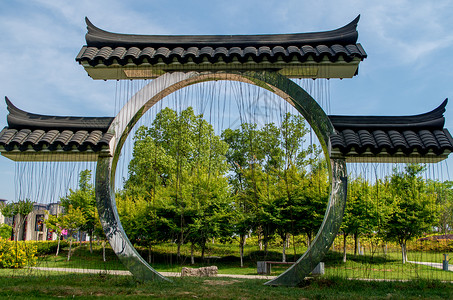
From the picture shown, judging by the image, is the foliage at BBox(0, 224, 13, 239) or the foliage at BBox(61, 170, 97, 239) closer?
the foliage at BBox(61, 170, 97, 239)

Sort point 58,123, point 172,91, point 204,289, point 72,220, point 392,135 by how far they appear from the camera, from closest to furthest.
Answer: point 204,289 < point 392,135 < point 58,123 < point 172,91 < point 72,220

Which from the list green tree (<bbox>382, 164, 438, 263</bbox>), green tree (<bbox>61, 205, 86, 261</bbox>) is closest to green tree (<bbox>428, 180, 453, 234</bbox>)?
green tree (<bbox>382, 164, 438, 263</bbox>)

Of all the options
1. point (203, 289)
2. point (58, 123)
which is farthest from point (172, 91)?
point (203, 289)

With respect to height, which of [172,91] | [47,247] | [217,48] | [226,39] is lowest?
[47,247]

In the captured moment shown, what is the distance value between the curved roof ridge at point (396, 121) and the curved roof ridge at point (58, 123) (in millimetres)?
4944

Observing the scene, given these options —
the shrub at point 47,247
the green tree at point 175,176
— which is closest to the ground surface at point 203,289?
the green tree at point 175,176

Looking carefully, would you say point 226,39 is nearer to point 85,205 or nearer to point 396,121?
point 396,121

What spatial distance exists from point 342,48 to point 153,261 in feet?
58.6

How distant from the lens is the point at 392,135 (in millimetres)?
7633

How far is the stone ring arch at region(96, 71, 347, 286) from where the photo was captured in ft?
24.7

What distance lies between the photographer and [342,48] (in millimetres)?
7902

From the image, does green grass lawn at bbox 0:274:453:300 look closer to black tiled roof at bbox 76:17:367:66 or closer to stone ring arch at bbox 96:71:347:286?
stone ring arch at bbox 96:71:347:286

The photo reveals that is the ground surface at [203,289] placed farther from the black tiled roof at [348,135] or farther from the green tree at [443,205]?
the green tree at [443,205]

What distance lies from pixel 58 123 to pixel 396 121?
281 inches
